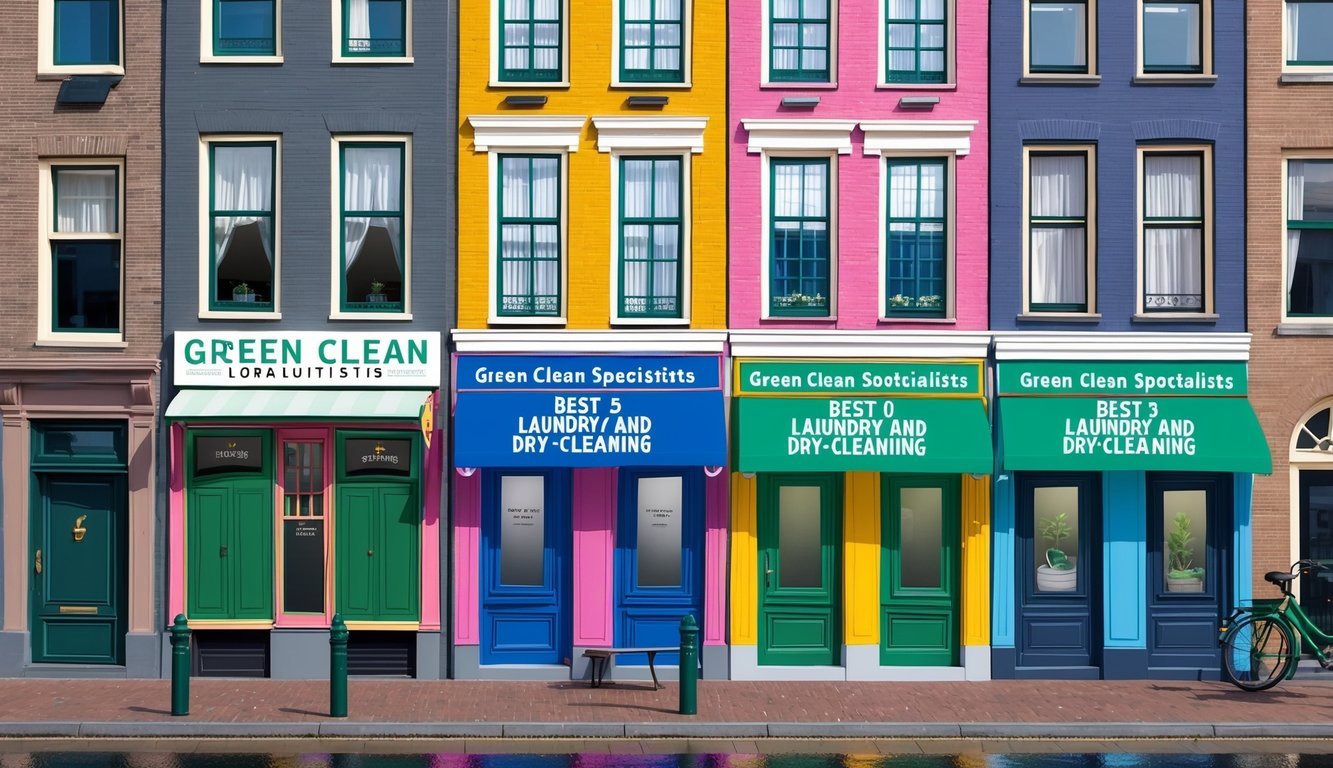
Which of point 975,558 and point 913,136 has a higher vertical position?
point 913,136

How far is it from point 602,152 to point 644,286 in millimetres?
1761

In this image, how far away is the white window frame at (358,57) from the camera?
17547 mm

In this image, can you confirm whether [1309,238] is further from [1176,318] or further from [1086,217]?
[1086,217]

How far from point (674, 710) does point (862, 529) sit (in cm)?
380

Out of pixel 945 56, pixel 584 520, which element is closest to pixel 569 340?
pixel 584 520

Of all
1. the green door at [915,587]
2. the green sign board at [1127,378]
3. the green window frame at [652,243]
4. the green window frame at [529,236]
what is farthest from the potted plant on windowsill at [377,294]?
the green sign board at [1127,378]

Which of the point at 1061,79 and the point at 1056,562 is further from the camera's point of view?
the point at 1056,562

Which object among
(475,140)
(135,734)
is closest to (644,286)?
(475,140)

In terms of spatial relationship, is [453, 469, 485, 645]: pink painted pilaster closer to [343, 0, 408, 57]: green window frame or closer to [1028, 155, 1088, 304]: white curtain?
[343, 0, 408, 57]: green window frame

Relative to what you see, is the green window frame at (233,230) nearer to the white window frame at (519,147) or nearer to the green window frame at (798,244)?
the white window frame at (519,147)

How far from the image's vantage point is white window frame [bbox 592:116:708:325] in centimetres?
1752

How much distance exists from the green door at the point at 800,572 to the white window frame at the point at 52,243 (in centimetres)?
→ 854

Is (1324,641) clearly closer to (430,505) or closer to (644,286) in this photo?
(644,286)

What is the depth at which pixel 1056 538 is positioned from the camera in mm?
17797
